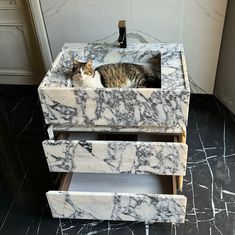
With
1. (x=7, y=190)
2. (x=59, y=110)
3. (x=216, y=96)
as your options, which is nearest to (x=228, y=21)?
(x=216, y=96)

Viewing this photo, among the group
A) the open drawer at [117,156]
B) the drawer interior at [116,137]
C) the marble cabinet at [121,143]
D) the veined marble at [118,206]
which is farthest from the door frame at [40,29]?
the veined marble at [118,206]

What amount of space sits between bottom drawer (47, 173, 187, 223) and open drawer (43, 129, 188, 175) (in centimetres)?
10

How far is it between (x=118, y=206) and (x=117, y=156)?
20 cm

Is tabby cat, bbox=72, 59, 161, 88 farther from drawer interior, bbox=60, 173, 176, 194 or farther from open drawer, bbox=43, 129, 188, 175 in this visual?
drawer interior, bbox=60, 173, 176, 194

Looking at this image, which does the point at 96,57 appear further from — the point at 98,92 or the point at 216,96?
the point at 216,96

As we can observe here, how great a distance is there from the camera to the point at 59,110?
108 centimetres

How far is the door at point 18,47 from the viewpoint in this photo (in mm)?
1756

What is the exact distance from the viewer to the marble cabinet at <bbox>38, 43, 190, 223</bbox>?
1.03 meters

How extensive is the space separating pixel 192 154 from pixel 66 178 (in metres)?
0.68

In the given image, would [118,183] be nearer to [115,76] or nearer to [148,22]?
[115,76]

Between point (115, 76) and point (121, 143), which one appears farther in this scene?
point (115, 76)

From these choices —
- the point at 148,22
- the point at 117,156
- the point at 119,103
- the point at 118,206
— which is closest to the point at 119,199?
the point at 118,206

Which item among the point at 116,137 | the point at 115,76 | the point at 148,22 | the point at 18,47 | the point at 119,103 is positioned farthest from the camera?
the point at 18,47

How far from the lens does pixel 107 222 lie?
1.26 m
